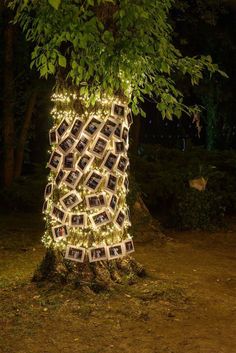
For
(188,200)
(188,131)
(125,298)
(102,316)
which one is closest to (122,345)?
(102,316)

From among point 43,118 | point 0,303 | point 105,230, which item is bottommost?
point 0,303

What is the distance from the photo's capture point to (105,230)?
7.09 metres

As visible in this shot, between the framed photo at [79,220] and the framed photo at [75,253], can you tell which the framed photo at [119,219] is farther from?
the framed photo at [75,253]

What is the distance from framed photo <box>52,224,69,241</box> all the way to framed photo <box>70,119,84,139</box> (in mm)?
1099

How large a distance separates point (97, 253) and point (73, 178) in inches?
36.7

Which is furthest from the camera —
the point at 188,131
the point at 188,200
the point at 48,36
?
the point at 188,131

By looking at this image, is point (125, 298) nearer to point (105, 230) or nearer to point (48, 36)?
point (105, 230)

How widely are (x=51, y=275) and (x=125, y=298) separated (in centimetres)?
99

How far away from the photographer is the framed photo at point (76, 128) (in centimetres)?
695

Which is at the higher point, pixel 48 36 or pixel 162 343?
pixel 48 36

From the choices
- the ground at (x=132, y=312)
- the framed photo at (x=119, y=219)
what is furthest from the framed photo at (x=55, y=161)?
the ground at (x=132, y=312)

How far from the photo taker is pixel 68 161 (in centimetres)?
698

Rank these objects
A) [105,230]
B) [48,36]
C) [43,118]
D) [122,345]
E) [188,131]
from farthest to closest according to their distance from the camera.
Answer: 1. [188,131]
2. [43,118]
3. [105,230]
4. [48,36]
5. [122,345]

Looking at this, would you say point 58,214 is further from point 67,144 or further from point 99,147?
point 99,147
